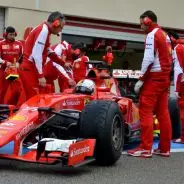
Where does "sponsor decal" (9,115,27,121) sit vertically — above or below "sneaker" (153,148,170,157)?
above

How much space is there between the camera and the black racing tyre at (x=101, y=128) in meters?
5.66

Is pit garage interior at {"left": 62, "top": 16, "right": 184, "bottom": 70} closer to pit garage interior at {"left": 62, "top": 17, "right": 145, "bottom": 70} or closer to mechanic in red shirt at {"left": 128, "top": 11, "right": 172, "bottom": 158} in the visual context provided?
pit garage interior at {"left": 62, "top": 17, "right": 145, "bottom": 70}

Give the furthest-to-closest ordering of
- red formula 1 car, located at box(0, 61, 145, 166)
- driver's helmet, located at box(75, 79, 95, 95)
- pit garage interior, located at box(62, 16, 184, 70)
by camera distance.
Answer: pit garage interior, located at box(62, 16, 184, 70) → driver's helmet, located at box(75, 79, 95, 95) → red formula 1 car, located at box(0, 61, 145, 166)

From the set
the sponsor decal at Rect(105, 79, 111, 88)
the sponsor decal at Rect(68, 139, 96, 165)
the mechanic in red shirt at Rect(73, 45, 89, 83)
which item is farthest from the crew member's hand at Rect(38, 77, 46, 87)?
the mechanic in red shirt at Rect(73, 45, 89, 83)

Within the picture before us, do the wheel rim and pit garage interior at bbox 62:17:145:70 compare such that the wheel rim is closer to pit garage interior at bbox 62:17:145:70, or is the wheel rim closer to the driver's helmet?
the driver's helmet

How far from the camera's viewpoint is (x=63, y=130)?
6031 millimetres

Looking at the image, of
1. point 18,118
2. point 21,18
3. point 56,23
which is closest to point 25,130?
point 18,118

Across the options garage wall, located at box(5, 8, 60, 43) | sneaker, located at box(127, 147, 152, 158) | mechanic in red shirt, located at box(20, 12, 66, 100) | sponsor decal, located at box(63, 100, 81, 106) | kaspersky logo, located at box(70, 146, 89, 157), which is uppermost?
A: garage wall, located at box(5, 8, 60, 43)

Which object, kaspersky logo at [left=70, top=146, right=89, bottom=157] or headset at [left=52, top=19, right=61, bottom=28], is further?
headset at [left=52, top=19, right=61, bottom=28]

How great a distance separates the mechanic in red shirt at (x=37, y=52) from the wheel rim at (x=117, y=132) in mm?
1460

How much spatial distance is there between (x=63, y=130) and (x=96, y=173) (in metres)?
0.78

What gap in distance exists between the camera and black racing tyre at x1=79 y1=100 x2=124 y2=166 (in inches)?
223

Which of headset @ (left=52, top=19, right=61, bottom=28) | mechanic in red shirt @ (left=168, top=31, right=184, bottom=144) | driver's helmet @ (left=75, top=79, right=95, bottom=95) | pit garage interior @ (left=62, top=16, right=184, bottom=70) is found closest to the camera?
driver's helmet @ (left=75, top=79, right=95, bottom=95)

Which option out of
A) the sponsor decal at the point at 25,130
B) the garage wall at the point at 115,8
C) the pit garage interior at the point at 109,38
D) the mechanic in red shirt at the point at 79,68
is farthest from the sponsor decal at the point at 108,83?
the pit garage interior at the point at 109,38
